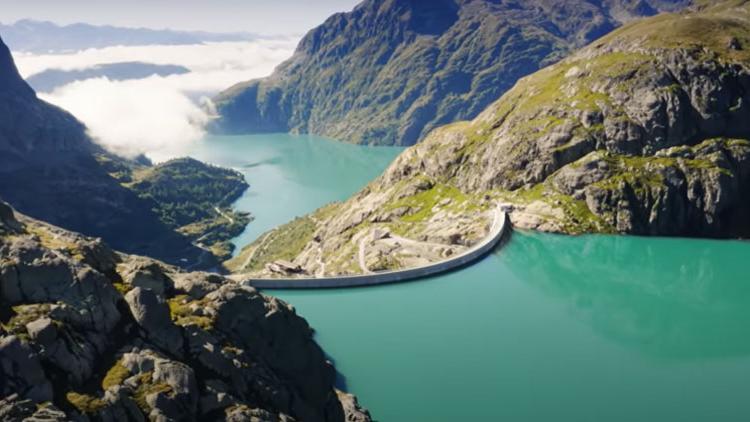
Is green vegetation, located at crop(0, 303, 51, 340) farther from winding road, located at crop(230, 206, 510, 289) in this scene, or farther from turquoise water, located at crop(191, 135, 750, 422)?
winding road, located at crop(230, 206, 510, 289)

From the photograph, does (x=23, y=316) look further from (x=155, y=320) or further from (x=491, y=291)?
(x=491, y=291)

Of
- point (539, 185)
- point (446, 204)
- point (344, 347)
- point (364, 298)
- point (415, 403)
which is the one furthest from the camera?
point (446, 204)

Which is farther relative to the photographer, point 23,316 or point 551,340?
point 551,340

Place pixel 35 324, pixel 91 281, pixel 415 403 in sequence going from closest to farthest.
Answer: pixel 35 324 → pixel 91 281 → pixel 415 403

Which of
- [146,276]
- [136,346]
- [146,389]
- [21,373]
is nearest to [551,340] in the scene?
[146,276]

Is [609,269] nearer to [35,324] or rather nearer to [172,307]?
[172,307]

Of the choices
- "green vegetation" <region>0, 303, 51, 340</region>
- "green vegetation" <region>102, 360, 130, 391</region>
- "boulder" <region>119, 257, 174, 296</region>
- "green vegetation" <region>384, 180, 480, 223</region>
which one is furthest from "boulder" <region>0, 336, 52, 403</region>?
"green vegetation" <region>384, 180, 480, 223</region>

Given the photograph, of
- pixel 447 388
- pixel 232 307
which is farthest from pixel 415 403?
pixel 232 307
